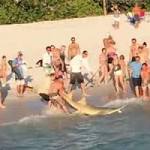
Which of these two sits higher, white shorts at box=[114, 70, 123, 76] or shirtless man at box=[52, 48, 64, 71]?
shirtless man at box=[52, 48, 64, 71]

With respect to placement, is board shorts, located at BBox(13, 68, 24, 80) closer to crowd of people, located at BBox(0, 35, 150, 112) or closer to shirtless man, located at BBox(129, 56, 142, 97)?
crowd of people, located at BBox(0, 35, 150, 112)

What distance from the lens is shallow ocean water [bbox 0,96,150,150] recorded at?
17.1m

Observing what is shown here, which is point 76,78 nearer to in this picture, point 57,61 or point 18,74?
point 57,61

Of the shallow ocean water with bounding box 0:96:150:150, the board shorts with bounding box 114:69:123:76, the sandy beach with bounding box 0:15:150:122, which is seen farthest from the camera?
the sandy beach with bounding box 0:15:150:122

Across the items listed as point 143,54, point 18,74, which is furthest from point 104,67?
point 18,74

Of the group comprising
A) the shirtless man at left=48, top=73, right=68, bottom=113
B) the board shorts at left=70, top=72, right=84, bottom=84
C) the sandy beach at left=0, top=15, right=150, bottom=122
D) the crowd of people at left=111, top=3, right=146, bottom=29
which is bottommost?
the shirtless man at left=48, top=73, right=68, bottom=113

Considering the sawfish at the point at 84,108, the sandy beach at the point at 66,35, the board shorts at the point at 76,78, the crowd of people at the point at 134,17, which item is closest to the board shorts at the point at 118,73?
the board shorts at the point at 76,78

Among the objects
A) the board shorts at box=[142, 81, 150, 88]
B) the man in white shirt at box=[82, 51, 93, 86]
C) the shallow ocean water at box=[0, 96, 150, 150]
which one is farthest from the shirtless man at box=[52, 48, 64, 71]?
the shallow ocean water at box=[0, 96, 150, 150]

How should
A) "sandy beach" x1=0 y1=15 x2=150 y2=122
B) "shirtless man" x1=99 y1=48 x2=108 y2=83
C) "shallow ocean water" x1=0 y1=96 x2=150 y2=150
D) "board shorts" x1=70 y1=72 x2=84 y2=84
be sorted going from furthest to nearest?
"sandy beach" x1=0 y1=15 x2=150 y2=122, "shirtless man" x1=99 y1=48 x2=108 y2=83, "board shorts" x1=70 y1=72 x2=84 y2=84, "shallow ocean water" x1=0 y1=96 x2=150 y2=150

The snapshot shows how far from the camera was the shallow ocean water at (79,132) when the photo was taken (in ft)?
Result: 56.2

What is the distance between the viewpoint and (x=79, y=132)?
1811cm

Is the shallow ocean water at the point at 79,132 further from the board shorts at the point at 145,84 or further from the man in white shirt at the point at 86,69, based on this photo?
the man in white shirt at the point at 86,69

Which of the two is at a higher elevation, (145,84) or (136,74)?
(136,74)

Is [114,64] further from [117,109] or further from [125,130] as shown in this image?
[125,130]
